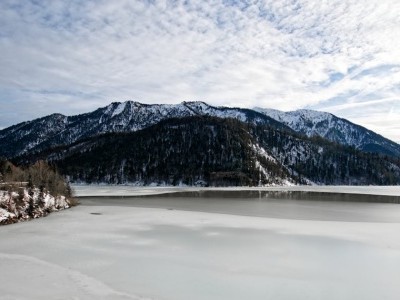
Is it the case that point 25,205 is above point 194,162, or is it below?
below

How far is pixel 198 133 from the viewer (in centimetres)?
18762

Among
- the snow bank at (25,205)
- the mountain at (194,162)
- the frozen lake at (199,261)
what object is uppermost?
the mountain at (194,162)

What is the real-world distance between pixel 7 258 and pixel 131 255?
5811mm

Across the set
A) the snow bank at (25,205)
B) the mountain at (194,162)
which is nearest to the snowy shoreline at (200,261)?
the snow bank at (25,205)

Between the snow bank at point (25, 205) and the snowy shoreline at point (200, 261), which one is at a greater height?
the snow bank at point (25, 205)

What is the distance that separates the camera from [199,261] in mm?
18094

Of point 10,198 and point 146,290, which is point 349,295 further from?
point 10,198

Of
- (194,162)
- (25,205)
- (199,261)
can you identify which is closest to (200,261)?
(199,261)

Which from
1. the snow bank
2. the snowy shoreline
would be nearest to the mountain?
the snow bank

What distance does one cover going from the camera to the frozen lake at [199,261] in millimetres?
13492

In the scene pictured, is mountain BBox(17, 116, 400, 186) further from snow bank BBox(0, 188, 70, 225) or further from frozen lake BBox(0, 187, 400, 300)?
frozen lake BBox(0, 187, 400, 300)

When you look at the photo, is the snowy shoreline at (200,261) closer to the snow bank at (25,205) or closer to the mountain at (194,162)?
the snow bank at (25,205)

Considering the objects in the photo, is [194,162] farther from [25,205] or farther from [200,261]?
[200,261]

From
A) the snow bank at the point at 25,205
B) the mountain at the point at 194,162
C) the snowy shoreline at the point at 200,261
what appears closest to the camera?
the snowy shoreline at the point at 200,261
